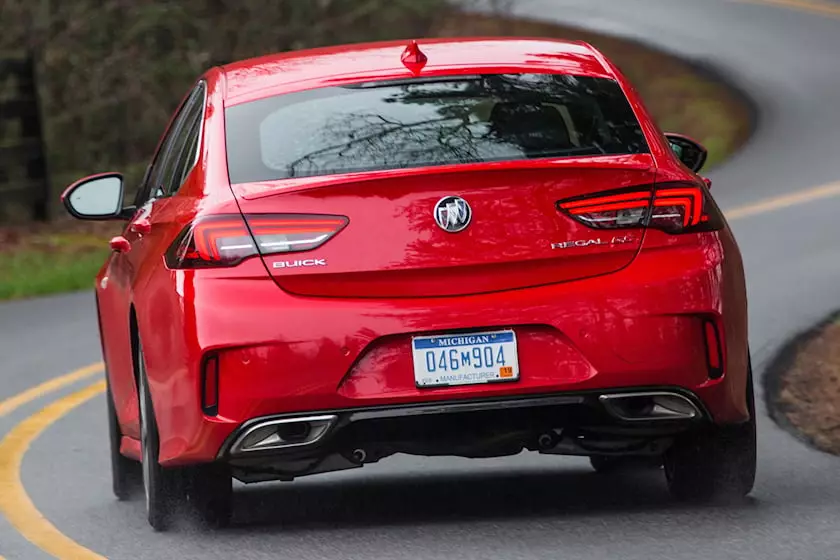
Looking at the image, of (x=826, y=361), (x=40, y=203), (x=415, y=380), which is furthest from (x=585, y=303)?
(x=40, y=203)

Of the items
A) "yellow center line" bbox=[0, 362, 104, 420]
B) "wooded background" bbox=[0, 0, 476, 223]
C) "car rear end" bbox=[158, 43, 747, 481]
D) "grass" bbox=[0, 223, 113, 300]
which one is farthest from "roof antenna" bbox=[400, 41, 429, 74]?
"wooded background" bbox=[0, 0, 476, 223]

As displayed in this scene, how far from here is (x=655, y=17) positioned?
113 ft

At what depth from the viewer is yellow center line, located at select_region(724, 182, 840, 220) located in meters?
19.0

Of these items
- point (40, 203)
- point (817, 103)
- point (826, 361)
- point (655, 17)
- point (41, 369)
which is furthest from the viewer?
point (655, 17)

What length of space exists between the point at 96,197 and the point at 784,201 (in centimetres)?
1221

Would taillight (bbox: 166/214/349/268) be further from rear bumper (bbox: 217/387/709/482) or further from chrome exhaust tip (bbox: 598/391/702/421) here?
chrome exhaust tip (bbox: 598/391/702/421)

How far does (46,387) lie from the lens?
1197 cm

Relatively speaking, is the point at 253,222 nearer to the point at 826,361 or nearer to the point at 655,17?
the point at 826,361

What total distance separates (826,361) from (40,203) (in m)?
13.4

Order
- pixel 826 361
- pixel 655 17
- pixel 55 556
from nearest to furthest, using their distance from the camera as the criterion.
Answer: pixel 55 556, pixel 826 361, pixel 655 17

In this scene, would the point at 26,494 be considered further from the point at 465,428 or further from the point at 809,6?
the point at 809,6

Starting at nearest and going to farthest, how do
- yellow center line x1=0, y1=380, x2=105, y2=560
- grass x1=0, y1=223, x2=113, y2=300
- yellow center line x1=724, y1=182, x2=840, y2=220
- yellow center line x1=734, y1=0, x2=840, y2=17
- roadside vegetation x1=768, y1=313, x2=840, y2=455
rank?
yellow center line x1=0, y1=380, x2=105, y2=560 → roadside vegetation x1=768, y1=313, x2=840, y2=455 → grass x1=0, y1=223, x2=113, y2=300 → yellow center line x1=724, y1=182, x2=840, y2=220 → yellow center line x1=734, y1=0, x2=840, y2=17

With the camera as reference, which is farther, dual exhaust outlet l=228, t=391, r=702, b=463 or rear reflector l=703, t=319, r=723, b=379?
rear reflector l=703, t=319, r=723, b=379

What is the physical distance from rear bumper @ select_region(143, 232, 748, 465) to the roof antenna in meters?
1.07
